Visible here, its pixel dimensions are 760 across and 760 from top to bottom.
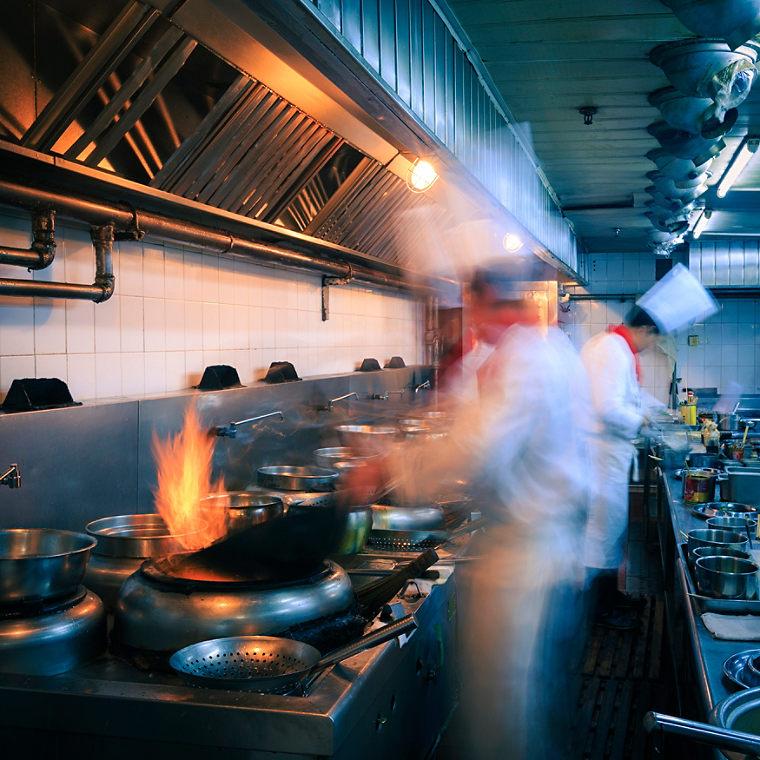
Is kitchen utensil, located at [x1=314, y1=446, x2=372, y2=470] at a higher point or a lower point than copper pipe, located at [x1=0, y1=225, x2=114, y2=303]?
lower

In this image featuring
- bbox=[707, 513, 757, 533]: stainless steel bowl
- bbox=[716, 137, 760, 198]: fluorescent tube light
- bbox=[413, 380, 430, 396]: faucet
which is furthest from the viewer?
bbox=[413, 380, 430, 396]: faucet

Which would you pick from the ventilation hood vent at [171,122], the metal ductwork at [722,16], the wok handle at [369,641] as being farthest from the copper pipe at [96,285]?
the metal ductwork at [722,16]

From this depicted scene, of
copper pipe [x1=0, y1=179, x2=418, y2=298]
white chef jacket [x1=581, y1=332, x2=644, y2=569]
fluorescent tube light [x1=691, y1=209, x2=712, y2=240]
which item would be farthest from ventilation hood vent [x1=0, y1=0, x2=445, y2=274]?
fluorescent tube light [x1=691, y1=209, x2=712, y2=240]

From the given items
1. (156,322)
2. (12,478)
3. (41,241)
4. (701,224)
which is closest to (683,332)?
(701,224)

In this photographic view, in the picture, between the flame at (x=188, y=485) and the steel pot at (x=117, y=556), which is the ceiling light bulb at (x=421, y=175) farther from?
the steel pot at (x=117, y=556)

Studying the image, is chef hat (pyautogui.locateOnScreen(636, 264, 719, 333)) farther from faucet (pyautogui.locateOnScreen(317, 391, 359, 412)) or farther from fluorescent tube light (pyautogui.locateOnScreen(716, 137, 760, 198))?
faucet (pyautogui.locateOnScreen(317, 391, 359, 412))

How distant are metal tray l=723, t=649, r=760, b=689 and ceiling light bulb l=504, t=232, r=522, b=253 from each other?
372cm

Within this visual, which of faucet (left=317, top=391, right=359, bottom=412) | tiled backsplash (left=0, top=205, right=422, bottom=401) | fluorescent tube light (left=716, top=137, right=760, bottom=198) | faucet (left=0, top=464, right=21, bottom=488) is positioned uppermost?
fluorescent tube light (left=716, top=137, right=760, bottom=198)

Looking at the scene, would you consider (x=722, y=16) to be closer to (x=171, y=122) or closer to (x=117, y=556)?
(x=171, y=122)

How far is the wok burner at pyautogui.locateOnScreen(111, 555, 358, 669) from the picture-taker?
1760 millimetres

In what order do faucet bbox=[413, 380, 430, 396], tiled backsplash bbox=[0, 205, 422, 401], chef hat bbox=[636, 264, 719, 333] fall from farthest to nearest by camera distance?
faucet bbox=[413, 380, 430, 396] → chef hat bbox=[636, 264, 719, 333] → tiled backsplash bbox=[0, 205, 422, 401]

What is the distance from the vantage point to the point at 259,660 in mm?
1698

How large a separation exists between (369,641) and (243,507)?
721 mm

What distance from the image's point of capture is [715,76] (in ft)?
10.3
